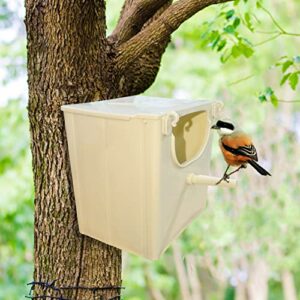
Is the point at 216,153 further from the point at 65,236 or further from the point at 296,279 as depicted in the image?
the point at 65,236

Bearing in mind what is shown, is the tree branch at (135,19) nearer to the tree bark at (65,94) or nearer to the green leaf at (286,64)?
the tree bark at (65,94)

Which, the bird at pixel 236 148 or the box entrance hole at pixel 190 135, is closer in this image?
the bird at pixel 236 148

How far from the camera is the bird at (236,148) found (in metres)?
1.01

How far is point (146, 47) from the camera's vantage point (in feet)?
3.59

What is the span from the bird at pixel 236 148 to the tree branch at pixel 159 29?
25 cm

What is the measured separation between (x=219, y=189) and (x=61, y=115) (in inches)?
99.7

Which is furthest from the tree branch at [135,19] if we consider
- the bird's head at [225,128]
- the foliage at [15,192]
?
the foliage at [15,192]

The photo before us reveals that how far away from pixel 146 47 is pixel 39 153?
358mm

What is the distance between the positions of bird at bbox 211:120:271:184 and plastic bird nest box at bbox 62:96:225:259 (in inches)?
2.7

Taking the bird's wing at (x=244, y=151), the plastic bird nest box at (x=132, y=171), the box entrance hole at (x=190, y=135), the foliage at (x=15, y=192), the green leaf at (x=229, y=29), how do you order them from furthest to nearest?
the foliage at (x=15, y=192) → the green leaf at (x=229, y=29) → the box entrance hole at (x=190, y=135) → the bird's wing at (x=244, y=151) → the plastic bird nest box at (x=132, y=171)

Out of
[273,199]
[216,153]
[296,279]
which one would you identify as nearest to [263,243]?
[273,199]

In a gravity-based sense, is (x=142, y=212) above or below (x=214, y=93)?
below

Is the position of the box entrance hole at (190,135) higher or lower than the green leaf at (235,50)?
lower

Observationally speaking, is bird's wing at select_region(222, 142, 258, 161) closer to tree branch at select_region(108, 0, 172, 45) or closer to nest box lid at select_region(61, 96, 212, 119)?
nest box lid at select_region(61, 96, 212, 119)
